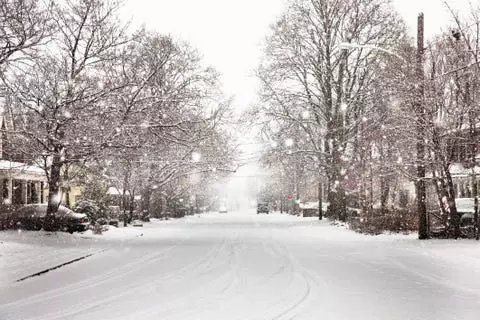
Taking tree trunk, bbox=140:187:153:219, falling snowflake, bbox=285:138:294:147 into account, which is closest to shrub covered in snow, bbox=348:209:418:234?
falling snowflake, bbox=285:138:294:147

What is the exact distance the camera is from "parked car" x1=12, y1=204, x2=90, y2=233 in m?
29.1

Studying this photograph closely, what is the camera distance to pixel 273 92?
1526 inches

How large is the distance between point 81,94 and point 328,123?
20.1m

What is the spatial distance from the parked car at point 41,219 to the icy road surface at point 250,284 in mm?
8113

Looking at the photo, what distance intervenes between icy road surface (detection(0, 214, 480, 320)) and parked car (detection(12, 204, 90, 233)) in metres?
8.11

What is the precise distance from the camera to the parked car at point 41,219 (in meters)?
29.1

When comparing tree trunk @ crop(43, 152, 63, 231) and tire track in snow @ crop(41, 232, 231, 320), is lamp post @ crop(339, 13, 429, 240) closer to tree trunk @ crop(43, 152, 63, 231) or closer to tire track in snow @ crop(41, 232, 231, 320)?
tire track in snow @ crop(41, 232, 231, 320)

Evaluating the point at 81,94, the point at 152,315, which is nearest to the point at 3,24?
the point at 81,94

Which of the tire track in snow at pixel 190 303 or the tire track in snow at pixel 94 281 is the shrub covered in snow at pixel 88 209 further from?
the tire track in snow at pixel 190 303

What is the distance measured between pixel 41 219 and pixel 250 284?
20.1 metres

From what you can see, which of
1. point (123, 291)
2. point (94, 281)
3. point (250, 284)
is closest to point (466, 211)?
point (250, 284)

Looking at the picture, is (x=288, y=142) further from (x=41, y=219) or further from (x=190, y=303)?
(x=190, y=303)

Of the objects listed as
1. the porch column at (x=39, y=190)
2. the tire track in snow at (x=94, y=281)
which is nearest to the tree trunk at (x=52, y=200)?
the tire track in snow at (x=94, y=281)

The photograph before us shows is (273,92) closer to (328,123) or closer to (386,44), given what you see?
(328,123)
